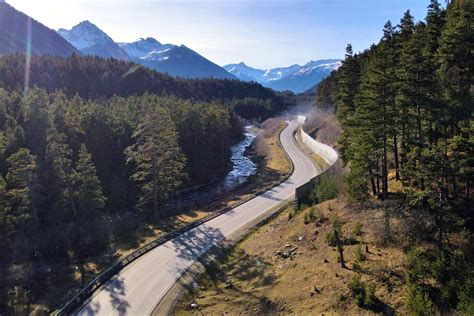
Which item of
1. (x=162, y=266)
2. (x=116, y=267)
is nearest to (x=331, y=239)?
(x=162, y=266)

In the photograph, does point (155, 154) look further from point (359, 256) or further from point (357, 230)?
point (359, 256)

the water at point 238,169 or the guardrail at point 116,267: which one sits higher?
the water at point 238,169

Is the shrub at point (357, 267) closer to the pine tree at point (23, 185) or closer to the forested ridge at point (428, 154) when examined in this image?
the forested ridge at point (428, 154)

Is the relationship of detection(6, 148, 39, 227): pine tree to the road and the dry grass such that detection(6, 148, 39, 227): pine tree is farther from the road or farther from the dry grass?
the dry grass

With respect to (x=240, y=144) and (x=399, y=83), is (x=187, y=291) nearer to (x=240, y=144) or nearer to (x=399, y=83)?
(x=399, y=83)

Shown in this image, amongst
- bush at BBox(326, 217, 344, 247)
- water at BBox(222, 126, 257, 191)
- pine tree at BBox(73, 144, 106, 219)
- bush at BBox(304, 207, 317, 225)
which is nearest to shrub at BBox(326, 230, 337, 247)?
bush at BBox(326, 217, 344, 247)

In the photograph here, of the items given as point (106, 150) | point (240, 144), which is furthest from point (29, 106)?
point (240, 144)

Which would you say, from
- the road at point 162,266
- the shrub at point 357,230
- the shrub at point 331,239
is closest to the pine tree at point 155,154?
the road at point 162,266
